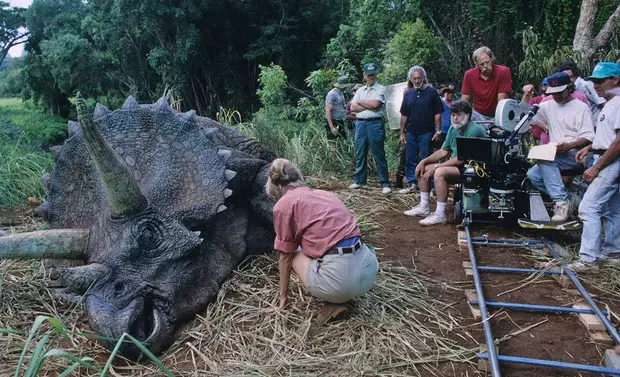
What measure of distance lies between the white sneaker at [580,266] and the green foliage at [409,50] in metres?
8.25

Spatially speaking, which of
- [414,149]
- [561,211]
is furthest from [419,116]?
[561,211]

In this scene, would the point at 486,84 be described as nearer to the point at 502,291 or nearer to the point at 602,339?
the point at 502,291

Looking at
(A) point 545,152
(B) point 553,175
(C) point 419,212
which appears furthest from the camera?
(C) point 419,212

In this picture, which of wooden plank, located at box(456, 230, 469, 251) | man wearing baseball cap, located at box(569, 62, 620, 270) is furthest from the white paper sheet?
wooden plank, located at box(456, 230, 469, 251)

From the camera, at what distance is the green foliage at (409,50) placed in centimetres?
1217

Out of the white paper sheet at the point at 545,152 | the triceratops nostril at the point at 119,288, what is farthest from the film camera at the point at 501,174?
the triceratops nostril at the point at 119,288

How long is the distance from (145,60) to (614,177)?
20146 millimetres

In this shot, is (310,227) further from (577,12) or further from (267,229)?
(577,12)

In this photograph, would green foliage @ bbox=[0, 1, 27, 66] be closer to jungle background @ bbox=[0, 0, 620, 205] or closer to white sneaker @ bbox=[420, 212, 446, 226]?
jungle background @ bbox=[0, 0, 620, 205]

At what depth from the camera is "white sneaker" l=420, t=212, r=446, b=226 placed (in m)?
6.03

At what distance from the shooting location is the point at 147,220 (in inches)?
139

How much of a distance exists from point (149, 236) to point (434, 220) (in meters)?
3.62

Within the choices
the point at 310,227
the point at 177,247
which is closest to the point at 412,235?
the point at 310,227

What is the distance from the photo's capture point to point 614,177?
14.7 feet
